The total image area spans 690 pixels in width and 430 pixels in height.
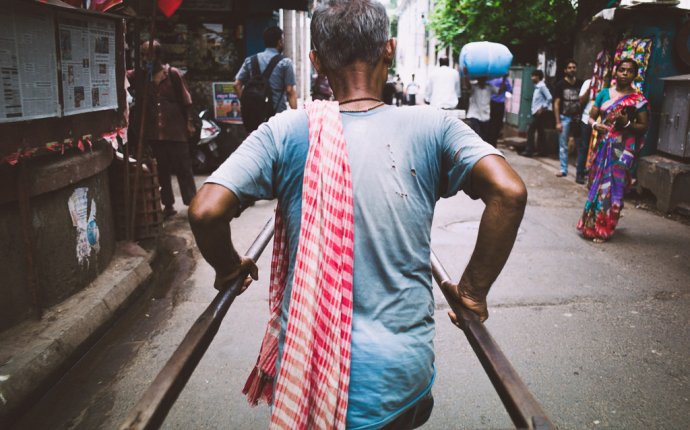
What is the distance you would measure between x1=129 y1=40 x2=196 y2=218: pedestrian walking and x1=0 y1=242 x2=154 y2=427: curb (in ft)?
7.55

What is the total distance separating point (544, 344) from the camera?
369 cm

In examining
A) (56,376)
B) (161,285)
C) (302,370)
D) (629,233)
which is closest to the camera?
(302,370)

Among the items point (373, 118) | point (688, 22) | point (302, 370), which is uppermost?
point (688, 22)

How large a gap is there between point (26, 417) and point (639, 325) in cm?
391

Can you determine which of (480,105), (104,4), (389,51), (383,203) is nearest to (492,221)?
(383,203)

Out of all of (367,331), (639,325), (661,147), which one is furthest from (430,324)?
(661,147)

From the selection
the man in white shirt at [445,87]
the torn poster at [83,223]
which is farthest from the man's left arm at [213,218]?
the man in white shirt at [445,87]

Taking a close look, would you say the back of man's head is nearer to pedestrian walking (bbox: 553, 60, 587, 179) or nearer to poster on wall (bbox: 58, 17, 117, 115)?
poster on wall (bbox: 58, 17, 117, 115)

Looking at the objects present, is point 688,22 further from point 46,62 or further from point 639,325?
point 46,62

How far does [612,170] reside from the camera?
19.0 ft

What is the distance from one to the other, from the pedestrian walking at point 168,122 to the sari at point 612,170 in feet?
15.1

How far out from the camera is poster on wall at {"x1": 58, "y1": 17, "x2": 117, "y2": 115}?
3.86 m

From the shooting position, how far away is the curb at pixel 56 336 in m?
2.88

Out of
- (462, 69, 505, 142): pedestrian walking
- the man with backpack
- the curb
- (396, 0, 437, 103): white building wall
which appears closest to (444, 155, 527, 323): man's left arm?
the curb
